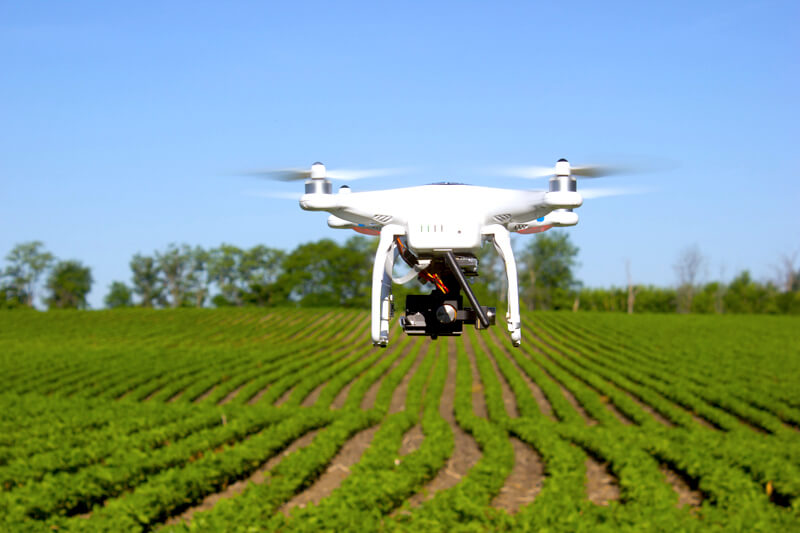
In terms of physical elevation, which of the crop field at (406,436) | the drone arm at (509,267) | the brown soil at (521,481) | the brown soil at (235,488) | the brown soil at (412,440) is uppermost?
the drone arm at (509,267)

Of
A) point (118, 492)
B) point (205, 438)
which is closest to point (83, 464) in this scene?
point (118, 492)

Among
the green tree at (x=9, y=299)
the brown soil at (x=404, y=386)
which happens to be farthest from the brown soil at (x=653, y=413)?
the green tree at (x=9, y=299)

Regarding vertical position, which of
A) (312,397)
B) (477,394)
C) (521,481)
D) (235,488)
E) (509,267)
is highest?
(509,267)

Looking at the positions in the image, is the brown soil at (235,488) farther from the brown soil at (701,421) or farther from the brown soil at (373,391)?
the brown soil at (701,421)

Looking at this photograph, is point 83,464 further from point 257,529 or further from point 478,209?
point 478,209

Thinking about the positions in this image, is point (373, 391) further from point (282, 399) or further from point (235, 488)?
point (235, 488)

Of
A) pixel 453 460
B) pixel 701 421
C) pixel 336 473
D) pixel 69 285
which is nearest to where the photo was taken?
pixel 336 473

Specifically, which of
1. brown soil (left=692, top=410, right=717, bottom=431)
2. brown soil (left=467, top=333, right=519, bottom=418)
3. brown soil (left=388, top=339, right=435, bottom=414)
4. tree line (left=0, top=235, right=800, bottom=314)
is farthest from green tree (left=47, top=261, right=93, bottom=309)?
brown soil (left=692, top=410, right=717, bottom=431)

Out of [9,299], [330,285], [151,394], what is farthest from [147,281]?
[330,285]
